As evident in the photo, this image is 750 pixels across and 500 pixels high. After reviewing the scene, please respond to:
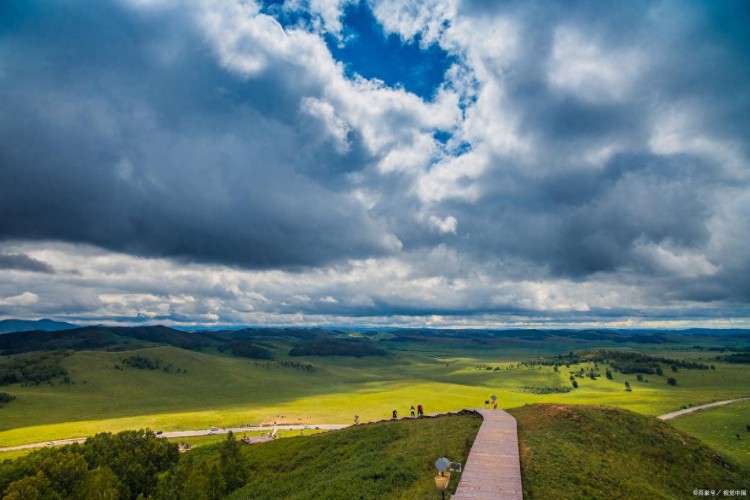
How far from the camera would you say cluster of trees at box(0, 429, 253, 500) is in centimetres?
4597

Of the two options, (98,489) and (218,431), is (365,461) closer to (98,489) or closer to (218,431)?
(98,489)

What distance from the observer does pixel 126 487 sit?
55406mm

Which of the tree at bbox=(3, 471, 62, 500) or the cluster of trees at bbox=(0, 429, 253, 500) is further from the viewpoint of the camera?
the cluster of trees at bbox=(0, 429, 253, 500)

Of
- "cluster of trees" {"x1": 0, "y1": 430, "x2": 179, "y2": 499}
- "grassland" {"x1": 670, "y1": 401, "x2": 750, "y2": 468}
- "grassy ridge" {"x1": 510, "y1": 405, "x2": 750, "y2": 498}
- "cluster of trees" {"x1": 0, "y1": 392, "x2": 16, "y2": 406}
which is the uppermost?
"grassy ridge" {"x1": 510, "y1": 405, "x2": 750, "y2": 498}

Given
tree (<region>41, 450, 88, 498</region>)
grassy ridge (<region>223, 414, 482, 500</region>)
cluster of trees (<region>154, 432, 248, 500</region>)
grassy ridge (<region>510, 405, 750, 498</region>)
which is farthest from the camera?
tree (<region>41, 450, 88, 498</region>)

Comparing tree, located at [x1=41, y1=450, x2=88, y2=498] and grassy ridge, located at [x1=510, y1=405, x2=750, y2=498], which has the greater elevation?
grassy ridge, located at [x1=510, y1=405, x2=750, y2=498]

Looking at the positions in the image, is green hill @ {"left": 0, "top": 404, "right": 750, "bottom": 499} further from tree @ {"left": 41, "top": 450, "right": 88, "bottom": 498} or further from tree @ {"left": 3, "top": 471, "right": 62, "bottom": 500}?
tree @ {"left": 3, "top": 471, "right": 62, "bottom": 500}

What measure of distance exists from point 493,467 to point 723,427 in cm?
8584

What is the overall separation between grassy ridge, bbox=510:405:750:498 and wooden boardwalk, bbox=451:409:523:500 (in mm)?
1051

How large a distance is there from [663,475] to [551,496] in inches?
752

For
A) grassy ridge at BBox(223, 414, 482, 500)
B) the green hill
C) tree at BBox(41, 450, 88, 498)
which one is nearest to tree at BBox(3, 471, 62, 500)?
the green hill

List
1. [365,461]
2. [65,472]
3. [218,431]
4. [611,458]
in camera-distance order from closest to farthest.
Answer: [611,458]
[365,461]
[65,472]
[218,431]

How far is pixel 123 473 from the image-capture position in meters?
60.8

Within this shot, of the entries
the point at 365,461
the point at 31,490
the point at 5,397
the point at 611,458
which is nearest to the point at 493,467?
the point at 611,458
